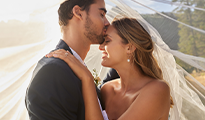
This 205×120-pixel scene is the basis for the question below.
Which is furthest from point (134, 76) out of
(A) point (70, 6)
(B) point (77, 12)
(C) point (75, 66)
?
(A) point (70, 6)

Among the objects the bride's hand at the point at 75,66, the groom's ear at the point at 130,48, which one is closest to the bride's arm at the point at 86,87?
the bride's hand at the point at 75,66

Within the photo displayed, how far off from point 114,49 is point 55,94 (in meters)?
1.02

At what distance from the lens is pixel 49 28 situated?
238 centimetres

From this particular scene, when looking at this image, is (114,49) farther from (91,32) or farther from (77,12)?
(77,12)

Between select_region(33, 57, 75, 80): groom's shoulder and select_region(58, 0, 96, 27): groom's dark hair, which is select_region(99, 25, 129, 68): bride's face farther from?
select_region(33, 57, 75, 80): groom's shoulder

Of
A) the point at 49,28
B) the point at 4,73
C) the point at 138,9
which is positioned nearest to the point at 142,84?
the point at 138,9

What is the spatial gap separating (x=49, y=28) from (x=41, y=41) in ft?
0.76

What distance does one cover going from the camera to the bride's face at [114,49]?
2451 mm

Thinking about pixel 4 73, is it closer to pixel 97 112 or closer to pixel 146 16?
pixel 97 112

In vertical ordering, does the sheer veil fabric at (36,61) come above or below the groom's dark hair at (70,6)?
below

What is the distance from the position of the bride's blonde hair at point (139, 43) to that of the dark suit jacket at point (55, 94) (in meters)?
0.93

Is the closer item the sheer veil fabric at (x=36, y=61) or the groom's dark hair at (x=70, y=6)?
the sheer veil fabric at (x=36, y=61)

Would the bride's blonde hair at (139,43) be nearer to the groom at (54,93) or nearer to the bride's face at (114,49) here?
the bride's face at (114,49)

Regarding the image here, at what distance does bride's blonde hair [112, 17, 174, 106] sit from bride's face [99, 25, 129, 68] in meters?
0.06
